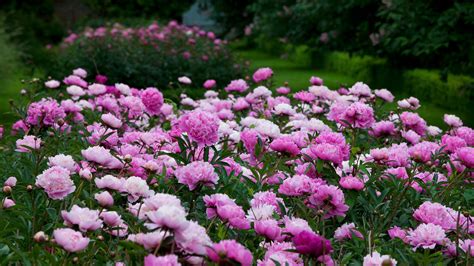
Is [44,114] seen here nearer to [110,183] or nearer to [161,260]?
[110,183]

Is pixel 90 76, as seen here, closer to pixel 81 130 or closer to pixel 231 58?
pixel 231 58

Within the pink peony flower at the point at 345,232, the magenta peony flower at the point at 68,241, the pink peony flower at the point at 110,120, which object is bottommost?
the pink peony flower at the point at 110,120

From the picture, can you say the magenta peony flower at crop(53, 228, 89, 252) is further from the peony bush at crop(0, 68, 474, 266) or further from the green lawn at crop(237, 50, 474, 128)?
the green lawn at crop(237, 50, 474, 128)

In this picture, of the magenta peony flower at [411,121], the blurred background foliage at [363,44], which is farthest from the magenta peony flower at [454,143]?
the blurred background foliage at [363,44]

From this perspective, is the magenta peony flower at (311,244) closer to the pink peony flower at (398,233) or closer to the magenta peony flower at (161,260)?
the magenta peony flower at (161,260)

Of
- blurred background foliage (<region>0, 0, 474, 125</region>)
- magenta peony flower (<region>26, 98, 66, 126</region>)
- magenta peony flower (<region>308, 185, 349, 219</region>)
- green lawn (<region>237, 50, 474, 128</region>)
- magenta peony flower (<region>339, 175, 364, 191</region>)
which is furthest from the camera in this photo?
blurred background foliage (<region>0, 0, 474, 125</region>)

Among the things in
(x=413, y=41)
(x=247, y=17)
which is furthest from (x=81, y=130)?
(x=247, y=17)

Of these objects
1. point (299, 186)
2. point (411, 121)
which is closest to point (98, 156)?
point (299, 186)

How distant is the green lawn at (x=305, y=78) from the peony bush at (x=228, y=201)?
12.4 ft

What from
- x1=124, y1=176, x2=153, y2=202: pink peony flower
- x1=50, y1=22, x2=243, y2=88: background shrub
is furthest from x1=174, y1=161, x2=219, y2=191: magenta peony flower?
x1=50, y1=22, x2=243, y2=88: background shrub

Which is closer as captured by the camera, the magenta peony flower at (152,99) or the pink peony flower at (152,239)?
the pink peony flower at (152,239)

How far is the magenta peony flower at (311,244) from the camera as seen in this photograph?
53.2 inches

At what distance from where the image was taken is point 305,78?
10.7 meters

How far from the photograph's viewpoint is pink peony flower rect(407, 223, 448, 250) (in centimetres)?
172
